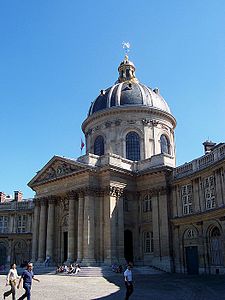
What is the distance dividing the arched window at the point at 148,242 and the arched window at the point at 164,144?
12.7m

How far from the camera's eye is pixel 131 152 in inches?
1882

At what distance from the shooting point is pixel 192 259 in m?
36.0

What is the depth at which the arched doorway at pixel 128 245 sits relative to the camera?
40.8 metres

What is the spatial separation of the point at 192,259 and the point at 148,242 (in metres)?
6.24

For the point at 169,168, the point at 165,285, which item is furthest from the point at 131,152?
the point at 165,285

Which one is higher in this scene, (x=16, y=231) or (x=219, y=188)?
(x=219, y=188)

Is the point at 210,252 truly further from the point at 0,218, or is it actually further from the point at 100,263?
the point at 0,218

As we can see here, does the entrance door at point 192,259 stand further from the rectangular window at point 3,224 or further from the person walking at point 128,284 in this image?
the rectangular window at point 3,224

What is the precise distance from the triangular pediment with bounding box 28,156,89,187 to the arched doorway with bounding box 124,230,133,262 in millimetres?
8572

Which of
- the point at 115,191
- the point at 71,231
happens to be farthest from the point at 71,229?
the point at 115,191

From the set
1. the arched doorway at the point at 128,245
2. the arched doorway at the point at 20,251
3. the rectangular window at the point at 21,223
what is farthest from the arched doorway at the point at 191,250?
the rectangular window at the point at 21,223

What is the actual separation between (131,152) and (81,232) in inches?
524

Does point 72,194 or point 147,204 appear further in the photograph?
point 147,204

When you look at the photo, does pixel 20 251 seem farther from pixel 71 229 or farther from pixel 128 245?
pixel 128 245
